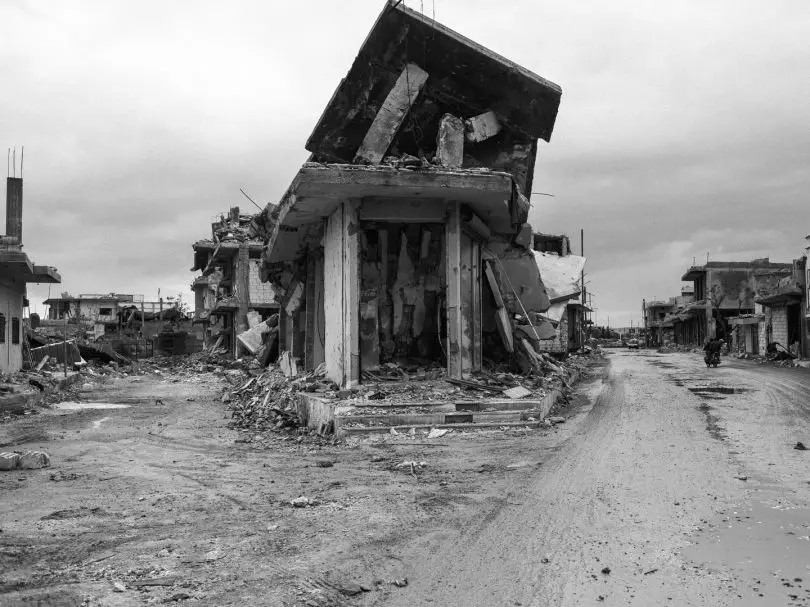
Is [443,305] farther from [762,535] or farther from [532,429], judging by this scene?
[762,535]

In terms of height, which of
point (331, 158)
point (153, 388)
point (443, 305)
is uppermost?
point (331, 158)

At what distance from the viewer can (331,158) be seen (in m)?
15.7

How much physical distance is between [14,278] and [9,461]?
56.2ft

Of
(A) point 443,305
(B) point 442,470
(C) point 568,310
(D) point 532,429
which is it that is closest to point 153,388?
(A) point 443,305

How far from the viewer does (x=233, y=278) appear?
43125 millimetres

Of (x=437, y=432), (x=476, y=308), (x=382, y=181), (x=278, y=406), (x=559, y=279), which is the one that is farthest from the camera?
(x=559, y=279)

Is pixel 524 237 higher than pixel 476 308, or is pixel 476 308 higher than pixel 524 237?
pixel 524 237

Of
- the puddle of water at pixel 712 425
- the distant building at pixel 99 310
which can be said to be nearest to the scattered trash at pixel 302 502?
the puddle of water at pixel 712 425

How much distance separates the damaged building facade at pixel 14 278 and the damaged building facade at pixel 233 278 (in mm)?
15389

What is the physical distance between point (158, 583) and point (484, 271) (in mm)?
11044

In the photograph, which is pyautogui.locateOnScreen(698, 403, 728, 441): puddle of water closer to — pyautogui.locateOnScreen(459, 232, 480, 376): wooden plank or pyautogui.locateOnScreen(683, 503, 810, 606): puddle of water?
pyautogui.locateOnScreen(683, 503, 810, 606): puddle of water

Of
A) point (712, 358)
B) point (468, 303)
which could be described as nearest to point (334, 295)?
point (468, 303)

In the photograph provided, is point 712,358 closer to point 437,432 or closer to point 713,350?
point 713,350

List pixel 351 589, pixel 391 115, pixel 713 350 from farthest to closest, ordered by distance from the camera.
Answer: pixel 713 350 < pixel 391 115 < pixel 351 589
